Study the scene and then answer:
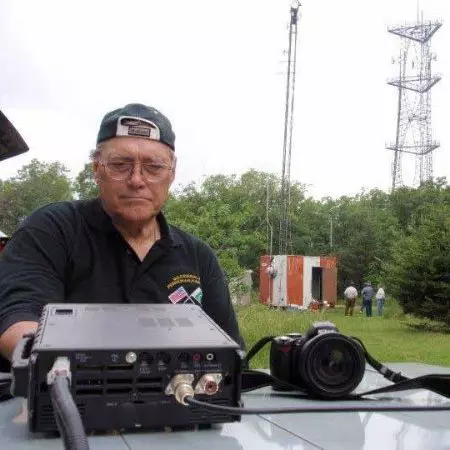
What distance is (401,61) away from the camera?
193ft

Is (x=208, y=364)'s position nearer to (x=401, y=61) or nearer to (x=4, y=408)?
(x=4, y=408)

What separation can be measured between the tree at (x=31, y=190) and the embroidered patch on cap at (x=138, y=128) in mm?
56246

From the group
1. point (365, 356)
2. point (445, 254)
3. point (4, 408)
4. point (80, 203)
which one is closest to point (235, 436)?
point (4, 408)

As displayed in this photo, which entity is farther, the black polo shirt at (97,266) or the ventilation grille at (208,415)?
the black polo shirt at (97,266)

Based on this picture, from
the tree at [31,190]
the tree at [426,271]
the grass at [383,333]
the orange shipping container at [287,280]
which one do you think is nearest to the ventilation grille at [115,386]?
the grass at [383,333]

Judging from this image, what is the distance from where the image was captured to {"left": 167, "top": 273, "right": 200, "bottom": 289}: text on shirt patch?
7.71ft

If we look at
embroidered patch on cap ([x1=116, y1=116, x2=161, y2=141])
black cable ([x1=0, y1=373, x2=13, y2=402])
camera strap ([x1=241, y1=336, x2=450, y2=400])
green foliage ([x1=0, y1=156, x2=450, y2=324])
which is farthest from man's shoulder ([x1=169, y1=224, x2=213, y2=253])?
green foliage ([x1=0, y1=156, x2=450, y2=324])

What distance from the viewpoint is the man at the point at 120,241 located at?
7.24 ft

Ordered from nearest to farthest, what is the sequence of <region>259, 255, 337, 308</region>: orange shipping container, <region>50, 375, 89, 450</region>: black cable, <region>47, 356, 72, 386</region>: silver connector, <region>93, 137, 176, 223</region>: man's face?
<region>50, 375, 89, 450</region>: black cable
<region>47, 356, 72, 386</region>: silver connector
<region>93, 137, 176, 223</region>: man's face
<region>259, 255, 337, 308</region>: orange shipping container

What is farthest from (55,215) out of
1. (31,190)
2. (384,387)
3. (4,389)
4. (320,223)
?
(31,190)

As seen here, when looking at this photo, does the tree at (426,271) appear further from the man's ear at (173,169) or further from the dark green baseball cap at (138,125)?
the dark green baseball cap at (138,125)

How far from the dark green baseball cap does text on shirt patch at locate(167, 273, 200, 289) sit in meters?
0.40

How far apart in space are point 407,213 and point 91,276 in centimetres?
6107

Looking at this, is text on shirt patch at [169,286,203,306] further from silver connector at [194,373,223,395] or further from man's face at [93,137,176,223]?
silver connector at [194,373,223,395]
